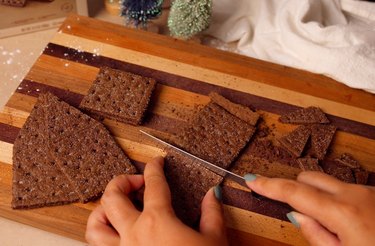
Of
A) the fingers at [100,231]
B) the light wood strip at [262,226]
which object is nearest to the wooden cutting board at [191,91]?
the light wood strip at [262,226]

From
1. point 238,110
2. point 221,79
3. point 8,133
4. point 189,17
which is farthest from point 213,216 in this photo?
point 189,17

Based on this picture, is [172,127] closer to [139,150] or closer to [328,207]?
[139,150]

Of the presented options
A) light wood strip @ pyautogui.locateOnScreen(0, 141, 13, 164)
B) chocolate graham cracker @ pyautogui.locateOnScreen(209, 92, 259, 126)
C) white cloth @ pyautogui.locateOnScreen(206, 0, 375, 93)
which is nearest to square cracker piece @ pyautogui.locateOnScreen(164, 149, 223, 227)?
chocolate graham cracker @ pyautogui.locateOnScreen(209, 92, 259, 126)

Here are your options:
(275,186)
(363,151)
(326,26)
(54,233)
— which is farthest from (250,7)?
(54,233)

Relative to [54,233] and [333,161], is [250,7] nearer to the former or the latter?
[333,161]

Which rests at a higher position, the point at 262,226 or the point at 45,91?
the point at 45,91

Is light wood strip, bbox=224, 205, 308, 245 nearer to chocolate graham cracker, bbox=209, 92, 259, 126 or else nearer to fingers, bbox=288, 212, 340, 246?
fingers, bbox=288, 212, 340, 246

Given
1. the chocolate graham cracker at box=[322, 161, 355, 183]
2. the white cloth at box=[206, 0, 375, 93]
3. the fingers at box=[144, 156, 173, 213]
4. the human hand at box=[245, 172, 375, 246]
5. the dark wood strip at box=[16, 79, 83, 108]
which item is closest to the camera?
the human hand at box=[245, 172, 375, 246]
